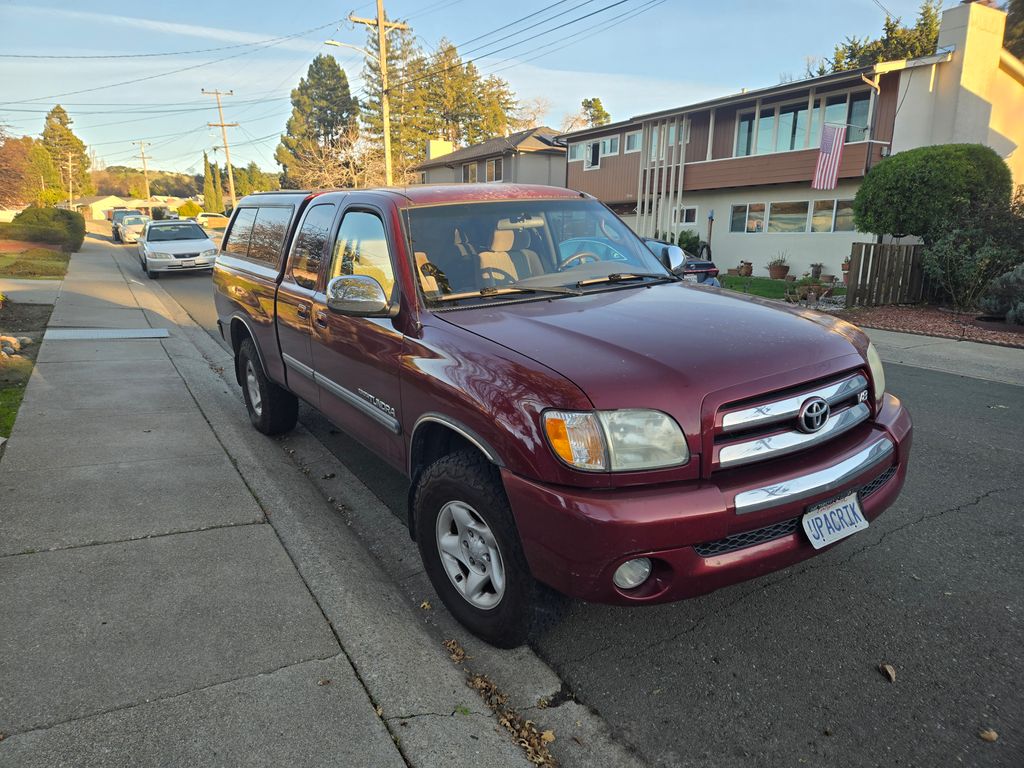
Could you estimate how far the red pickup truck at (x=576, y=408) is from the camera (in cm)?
234

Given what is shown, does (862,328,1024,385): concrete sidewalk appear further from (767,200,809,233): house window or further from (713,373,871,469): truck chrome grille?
(767,200,809,233): house window

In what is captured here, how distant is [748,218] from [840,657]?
23.6m

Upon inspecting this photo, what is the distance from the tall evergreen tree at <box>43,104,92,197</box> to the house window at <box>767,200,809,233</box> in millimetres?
102177

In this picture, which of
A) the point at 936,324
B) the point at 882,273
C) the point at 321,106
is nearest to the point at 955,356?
the point at 936,324

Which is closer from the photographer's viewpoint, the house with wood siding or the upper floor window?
the house with wood siding

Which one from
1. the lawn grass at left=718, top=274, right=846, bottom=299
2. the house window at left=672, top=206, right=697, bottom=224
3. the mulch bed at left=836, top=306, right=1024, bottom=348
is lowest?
the lawn grass at left=718, top=274, right=846, bottom=299

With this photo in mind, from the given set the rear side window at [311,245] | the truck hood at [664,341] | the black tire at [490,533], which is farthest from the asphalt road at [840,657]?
the rear side window at [311,245]

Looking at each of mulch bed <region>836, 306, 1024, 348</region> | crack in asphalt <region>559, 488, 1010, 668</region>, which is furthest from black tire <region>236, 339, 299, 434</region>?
mulch bed <region>836, 306, 1024, 348</region>

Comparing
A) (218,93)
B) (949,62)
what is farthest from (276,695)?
(218,93)

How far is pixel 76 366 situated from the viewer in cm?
743

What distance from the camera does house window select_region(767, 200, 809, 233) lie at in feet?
72.5

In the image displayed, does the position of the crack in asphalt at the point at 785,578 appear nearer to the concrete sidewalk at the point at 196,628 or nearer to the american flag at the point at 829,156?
the concrete sidewalk at the point at 196,628

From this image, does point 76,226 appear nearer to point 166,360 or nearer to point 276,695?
point 166,360

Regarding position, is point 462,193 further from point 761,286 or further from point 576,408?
point 761,286
